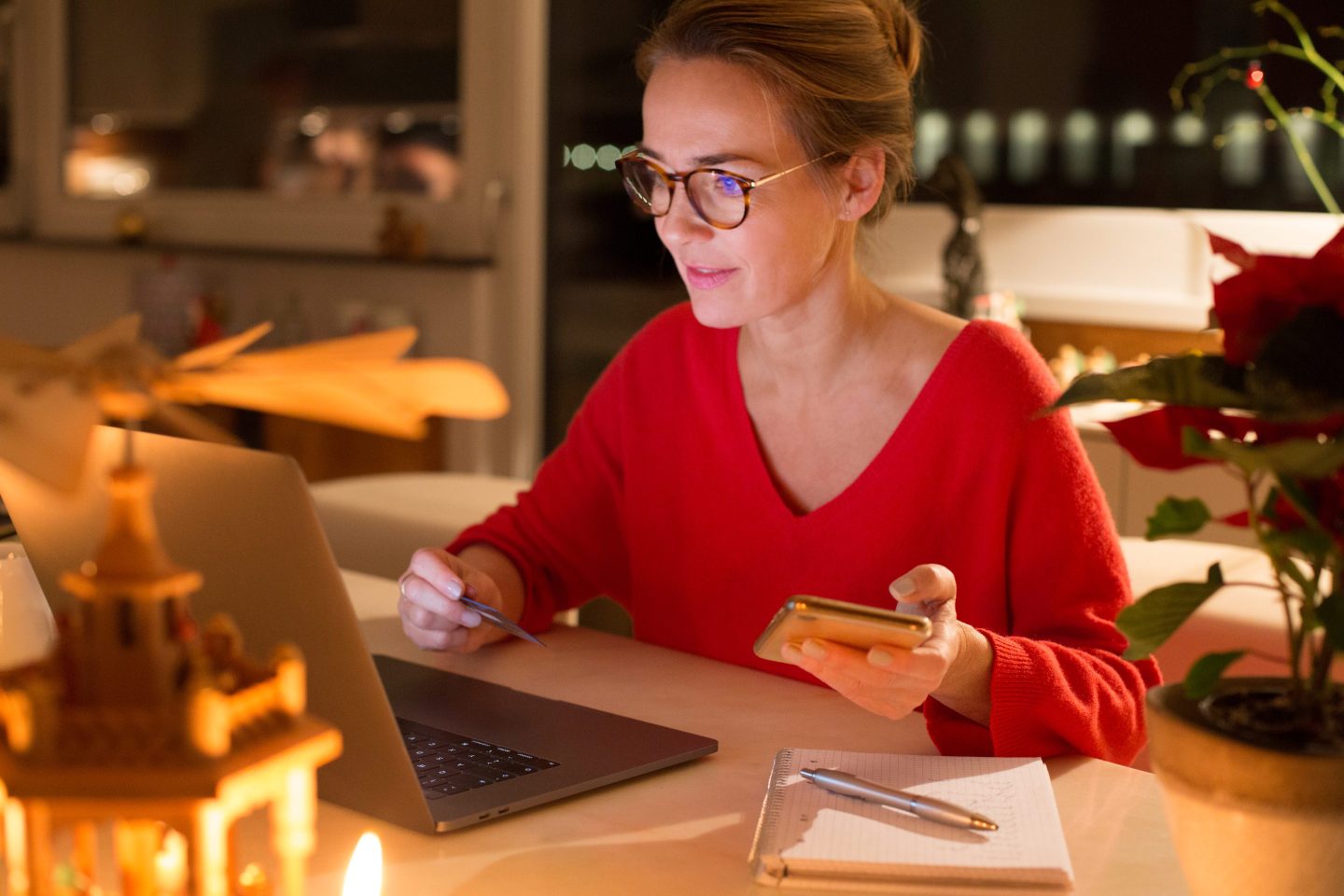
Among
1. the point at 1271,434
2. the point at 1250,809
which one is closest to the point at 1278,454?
the point at 1271,434

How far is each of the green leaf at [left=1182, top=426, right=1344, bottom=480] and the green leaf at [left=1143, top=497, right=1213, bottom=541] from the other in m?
0.04

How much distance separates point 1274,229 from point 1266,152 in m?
0.17

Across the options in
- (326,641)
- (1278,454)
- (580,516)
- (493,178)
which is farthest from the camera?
(493,178)

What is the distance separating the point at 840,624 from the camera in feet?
3.18

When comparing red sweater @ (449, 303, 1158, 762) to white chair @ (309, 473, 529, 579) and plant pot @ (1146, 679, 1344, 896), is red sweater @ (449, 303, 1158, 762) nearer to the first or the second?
plant pot @ (1146, 679, 1344, 896)

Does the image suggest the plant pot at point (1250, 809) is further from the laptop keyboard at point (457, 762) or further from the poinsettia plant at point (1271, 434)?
the laptop keyboard at point (457, 762)

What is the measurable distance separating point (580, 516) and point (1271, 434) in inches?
42.2

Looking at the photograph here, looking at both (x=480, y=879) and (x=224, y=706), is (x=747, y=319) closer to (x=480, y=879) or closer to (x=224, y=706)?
(x=480, y=879)

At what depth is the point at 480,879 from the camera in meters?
0.88

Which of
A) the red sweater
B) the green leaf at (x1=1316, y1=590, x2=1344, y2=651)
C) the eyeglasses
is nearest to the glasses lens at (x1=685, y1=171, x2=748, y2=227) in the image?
the eyeglasses

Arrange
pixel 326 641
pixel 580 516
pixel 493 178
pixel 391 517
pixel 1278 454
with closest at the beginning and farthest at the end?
pixel 1278 454
pixel 326 641
pixel 580 516
pixel 391 517
pixel 493 178

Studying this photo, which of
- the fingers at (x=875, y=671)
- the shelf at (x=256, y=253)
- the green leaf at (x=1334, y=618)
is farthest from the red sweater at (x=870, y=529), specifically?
the shelf at (x=256, y=253)

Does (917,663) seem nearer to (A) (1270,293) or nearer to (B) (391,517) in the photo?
(A) (1270,293)

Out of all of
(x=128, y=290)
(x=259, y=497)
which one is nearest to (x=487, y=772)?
(x=259, y=497)
